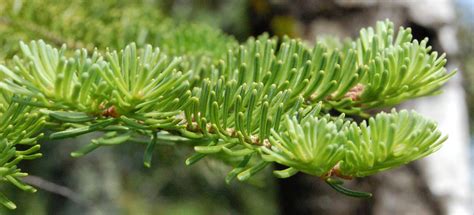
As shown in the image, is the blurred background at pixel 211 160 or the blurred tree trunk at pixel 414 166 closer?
the blurred background at pixel 211 160

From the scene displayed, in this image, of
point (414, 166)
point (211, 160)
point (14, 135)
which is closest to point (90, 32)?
point (211, 160)

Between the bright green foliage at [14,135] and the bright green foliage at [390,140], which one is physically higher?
the bright green foliage at [390,140]

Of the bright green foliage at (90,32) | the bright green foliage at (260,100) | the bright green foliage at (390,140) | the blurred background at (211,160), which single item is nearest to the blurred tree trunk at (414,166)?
the blurred background at (211,160)

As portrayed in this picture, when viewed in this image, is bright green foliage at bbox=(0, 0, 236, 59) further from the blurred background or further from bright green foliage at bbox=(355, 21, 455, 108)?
bright green foliage at bbox=(355, 21, 455, 108)

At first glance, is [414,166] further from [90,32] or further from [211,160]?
[90,32]

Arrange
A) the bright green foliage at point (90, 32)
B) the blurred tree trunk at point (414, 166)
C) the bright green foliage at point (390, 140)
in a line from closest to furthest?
the bright green foliage at point (390, 140)
the bright green foliage at point (90, 32)
the blurred tree trunk at point (414, 166)

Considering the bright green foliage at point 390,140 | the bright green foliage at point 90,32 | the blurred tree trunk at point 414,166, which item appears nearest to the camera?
the bright green foliage at point 390,140

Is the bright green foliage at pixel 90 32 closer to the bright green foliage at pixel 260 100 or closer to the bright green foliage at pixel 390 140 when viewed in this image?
the bright green foliage at pixel 260 100
